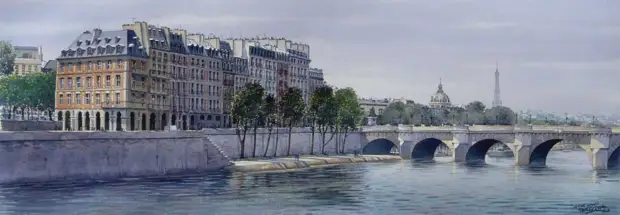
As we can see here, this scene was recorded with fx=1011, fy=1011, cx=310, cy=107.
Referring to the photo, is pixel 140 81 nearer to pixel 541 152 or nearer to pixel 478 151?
pixel 478 151

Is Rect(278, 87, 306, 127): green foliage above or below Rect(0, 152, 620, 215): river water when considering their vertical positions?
above

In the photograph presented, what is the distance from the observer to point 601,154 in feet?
441

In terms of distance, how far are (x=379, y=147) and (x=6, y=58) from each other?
65.5m

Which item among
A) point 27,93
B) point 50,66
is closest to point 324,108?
point 27,93

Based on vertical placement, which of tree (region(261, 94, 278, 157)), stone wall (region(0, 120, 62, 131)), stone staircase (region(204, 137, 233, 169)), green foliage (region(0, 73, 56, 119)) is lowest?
stone staircase (region(204, 137, 233, 169))

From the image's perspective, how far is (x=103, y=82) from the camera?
5187 inches

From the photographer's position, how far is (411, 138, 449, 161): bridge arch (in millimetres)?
166375

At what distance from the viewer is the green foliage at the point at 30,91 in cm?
13000

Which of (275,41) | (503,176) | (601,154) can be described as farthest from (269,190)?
(275,41)

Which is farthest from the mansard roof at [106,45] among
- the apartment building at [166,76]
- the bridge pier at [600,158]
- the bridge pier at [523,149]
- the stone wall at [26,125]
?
the bridge pier at [600,158]

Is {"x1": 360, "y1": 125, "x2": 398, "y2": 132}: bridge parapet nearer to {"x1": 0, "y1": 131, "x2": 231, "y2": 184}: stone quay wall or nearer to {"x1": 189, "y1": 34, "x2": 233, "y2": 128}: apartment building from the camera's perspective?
{"x1": 189, "y1": 34, "x2": 233, "y2": 128}: apartment building

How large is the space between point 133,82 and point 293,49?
218 feet

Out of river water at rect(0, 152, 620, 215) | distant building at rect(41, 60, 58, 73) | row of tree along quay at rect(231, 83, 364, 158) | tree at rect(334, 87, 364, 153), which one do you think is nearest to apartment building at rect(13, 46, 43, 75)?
distant building at rect(41, 60, 58, 73)

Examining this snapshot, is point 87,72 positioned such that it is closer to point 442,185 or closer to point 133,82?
point 133,82
